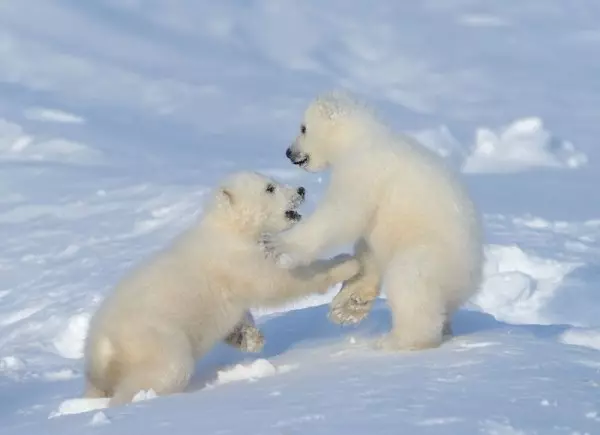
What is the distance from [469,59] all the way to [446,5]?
11.6 ft

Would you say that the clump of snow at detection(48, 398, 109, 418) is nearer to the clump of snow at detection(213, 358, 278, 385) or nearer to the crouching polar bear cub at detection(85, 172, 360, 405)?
the crouching polar bear cub at detection(85, 172, 360, 405)

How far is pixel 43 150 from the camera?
11.8 m

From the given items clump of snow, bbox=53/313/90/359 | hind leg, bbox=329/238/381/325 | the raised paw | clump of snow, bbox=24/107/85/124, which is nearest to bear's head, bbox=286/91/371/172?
hind leg, bbox=329/238/381/325

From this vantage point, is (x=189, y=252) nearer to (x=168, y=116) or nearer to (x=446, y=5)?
(x=168, y=116)

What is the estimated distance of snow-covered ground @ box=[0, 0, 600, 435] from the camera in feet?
12.5

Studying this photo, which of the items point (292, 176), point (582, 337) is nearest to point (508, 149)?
point (292, 176)

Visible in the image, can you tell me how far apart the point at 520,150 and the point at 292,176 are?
9.34 ft

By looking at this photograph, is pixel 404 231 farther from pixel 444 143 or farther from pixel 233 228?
pixel 444 143

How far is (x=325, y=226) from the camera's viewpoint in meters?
4.79

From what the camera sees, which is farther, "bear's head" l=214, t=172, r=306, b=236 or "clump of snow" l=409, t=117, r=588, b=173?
"clump of snow" l=409, t=117, r=588, b=173

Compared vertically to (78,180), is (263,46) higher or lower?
higher

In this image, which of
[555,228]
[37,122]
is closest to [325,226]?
[555,228]

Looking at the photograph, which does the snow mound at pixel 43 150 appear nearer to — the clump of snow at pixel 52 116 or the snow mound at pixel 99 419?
the clump of snow at pixel 52 116

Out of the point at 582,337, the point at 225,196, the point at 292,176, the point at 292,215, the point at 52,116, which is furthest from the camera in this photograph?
the point at 52,116
